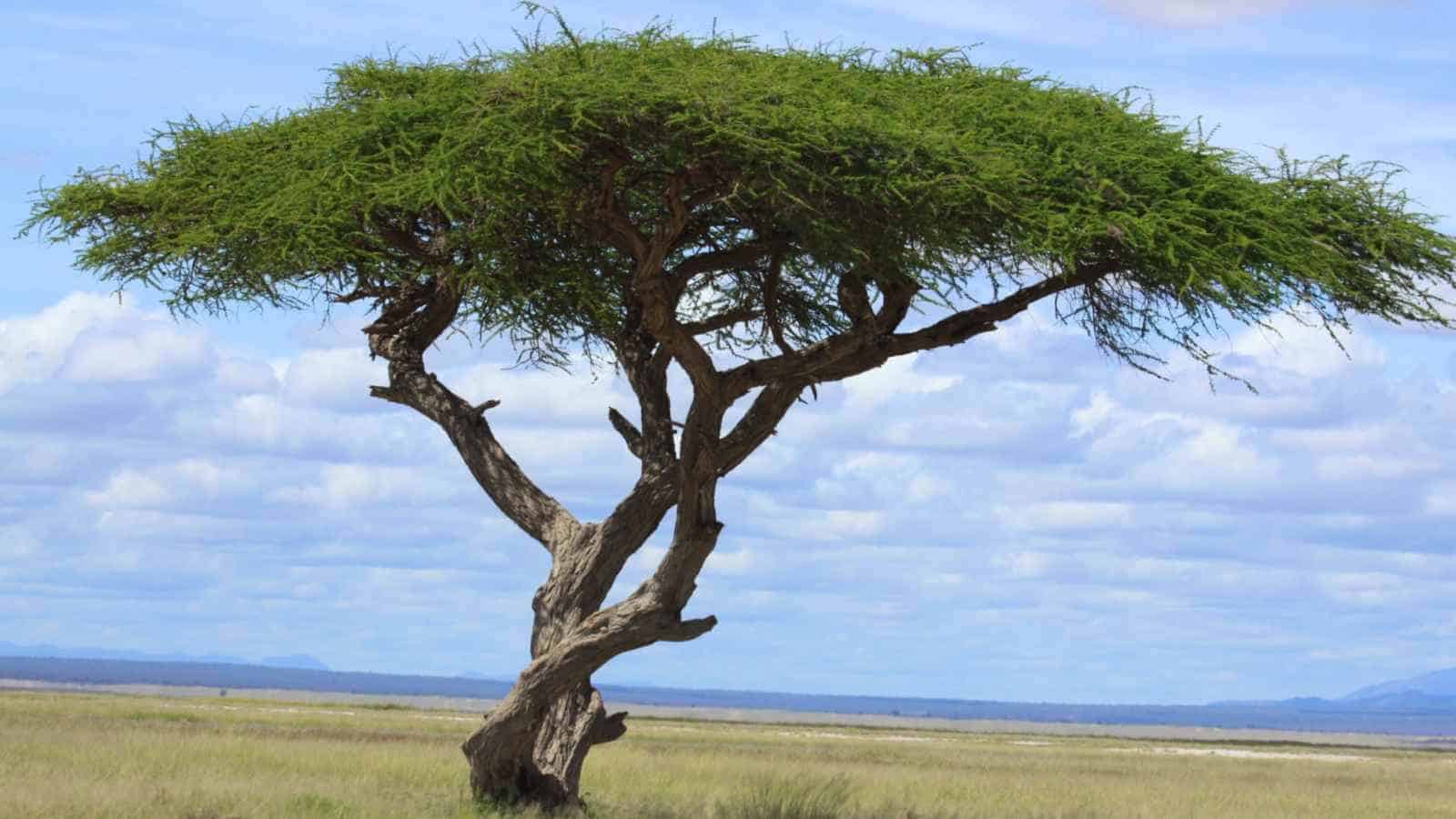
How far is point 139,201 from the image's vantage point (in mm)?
22078

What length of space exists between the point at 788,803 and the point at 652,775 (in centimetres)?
789

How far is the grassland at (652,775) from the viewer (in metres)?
20.2

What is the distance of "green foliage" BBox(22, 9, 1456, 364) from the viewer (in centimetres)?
1673

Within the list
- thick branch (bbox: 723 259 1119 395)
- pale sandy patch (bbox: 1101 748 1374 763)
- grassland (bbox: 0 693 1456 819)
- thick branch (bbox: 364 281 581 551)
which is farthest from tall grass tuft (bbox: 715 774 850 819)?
pale sandy patch (bbox: 1101 748 1374 763)

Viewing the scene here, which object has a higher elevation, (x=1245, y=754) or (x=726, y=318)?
(x=726, y=318)

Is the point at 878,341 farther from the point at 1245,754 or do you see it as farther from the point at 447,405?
the point at 1245,754

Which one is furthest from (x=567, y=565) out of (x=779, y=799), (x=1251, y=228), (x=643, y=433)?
(x=1251, y=228)

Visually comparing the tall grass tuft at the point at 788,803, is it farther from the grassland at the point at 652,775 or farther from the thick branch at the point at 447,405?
the thick branch at the point at 447,405

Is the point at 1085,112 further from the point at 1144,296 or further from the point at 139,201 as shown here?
the point at 139,201

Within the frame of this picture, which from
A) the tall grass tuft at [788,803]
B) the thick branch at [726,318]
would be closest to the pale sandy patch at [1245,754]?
the tall grass tuft at [788,803]

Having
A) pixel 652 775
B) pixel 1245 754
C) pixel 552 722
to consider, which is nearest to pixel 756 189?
pixel 552 722

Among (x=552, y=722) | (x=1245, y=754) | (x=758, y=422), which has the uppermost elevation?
(x=758, y=422)

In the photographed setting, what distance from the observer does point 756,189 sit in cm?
1745

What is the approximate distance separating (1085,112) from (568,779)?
30.7 ft
